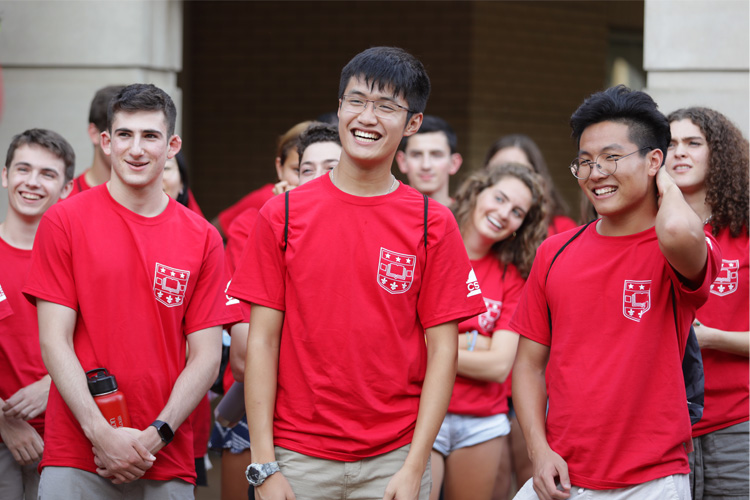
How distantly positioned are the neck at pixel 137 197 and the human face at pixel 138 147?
12 millimetres

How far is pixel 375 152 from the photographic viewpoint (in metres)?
2.79

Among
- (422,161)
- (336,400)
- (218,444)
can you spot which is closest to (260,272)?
(336,400)

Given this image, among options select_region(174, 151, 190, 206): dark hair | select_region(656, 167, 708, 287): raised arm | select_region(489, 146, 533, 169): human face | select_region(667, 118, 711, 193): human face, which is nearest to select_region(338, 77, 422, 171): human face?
select_region(656, 167, 708, 287): raised arm

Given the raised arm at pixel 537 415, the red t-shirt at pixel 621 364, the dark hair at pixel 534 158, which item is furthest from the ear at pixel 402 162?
the red t-shirt at pixel 621 364

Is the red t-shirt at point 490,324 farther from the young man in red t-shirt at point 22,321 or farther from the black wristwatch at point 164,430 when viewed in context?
the young man in red t-shirt at point 22,321

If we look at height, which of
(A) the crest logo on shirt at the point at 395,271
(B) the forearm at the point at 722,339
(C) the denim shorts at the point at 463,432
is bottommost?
(C) the denim shorts at the point at 463,432

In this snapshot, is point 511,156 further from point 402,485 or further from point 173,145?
point 402,485

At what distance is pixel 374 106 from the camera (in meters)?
2.81

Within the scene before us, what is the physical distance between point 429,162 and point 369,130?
2239 mm

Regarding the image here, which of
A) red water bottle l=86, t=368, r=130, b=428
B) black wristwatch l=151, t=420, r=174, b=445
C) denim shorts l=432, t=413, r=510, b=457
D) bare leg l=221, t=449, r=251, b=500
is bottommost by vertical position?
bare leg l=221, t=449, r=251, b=500

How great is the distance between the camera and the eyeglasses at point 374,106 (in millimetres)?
2807

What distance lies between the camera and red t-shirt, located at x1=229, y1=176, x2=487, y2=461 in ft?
8.95

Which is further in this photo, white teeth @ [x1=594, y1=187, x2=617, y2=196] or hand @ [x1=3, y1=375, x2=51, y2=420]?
hand @ [x1=3, y1=375, x2=51, y2=420]

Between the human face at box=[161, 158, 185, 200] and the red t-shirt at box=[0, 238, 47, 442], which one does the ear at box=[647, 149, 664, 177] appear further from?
the human face at box=[161, 158, 185, 200]
